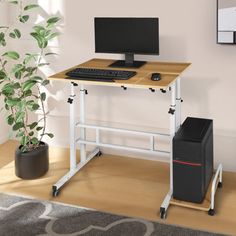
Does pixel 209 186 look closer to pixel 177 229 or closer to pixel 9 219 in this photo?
pixel 177 229

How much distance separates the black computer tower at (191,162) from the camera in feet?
9.77

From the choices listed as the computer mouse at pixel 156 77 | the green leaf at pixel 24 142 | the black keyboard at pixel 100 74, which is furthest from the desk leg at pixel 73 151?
the computer mouse at pixel 156 77

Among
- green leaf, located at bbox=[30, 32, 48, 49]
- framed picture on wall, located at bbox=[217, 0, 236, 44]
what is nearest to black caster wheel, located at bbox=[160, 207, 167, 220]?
framed picture on wall, located at bbox=[217, 0, 236, 44]

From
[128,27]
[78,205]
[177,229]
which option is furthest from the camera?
→ [128,27]

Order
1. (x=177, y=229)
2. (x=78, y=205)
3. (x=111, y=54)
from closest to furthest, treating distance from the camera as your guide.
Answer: (x=177, y=229) → (x=78, y=205) → (x=111, y=54)

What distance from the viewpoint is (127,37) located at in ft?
A: 11.4

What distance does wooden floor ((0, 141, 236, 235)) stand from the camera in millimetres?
3023

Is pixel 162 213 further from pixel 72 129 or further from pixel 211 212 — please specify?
pixel 72 129

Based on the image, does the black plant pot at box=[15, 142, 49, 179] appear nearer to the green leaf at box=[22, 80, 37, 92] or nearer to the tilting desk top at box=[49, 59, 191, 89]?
the green leaf at box=[22, 80, 37, 92]

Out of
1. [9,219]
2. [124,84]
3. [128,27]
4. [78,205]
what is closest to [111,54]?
[128,27]

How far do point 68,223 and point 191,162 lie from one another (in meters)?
0.88

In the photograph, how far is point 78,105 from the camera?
405 centimetres

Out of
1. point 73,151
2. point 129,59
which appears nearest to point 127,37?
point 129,59

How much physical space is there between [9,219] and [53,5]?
6.09 ft
